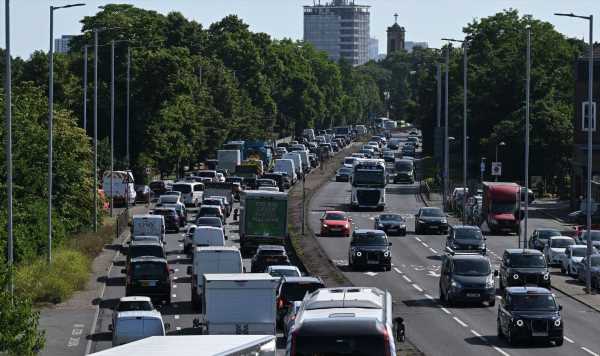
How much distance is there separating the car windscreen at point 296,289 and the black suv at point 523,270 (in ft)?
43.2

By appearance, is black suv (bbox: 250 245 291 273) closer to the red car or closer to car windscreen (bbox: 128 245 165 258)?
car windscreen (bbox: 128 245 165 258)

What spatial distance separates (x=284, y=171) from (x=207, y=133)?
16387 mm

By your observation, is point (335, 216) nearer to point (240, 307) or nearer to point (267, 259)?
point (267, 259)

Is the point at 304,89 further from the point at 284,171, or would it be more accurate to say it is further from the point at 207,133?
the point at 284,171

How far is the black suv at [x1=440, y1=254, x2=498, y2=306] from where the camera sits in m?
50.3

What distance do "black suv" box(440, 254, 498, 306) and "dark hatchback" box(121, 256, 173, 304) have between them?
30.8 ft

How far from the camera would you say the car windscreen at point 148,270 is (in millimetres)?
51656

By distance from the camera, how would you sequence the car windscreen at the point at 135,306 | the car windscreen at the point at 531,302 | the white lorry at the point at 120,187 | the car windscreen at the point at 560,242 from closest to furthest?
the car windscreen at the point at 531,302
the car windscreen at the point at 135,306
the car windscreen at the point at 560,242
the white lorry at the point at 120,187

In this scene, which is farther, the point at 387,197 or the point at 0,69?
the point at 0,69

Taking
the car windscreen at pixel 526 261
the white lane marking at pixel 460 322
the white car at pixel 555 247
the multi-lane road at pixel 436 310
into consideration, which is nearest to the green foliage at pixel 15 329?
the multi-lane road at pixel 436 310

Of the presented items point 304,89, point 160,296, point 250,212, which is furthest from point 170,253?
point 304,89

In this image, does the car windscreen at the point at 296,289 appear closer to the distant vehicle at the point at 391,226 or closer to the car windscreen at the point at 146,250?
the car windscreen at the point at 146,250

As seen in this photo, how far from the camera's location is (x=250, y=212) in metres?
68.6

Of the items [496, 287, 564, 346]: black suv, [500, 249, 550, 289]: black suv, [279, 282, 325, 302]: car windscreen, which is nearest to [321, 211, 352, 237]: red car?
[500, 249, 550, 289]: black suv
